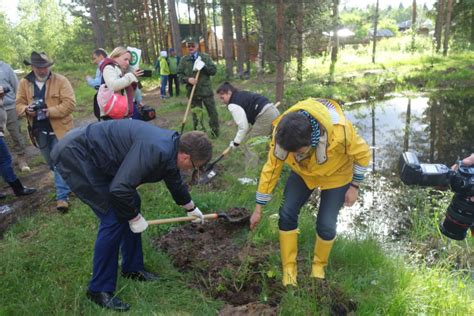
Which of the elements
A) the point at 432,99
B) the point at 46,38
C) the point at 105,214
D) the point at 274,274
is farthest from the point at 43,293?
the point at 46,38

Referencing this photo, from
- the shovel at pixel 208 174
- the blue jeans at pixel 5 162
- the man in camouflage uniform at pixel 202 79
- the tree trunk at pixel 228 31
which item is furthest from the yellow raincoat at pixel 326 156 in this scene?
the tree trunk at pixel 228 31

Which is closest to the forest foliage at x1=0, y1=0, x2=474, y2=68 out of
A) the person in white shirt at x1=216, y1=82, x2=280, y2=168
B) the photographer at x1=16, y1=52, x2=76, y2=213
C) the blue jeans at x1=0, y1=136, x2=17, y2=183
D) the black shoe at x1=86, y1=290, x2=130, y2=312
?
the person in white shirt at x1=216, y1=82, x2=280, y2=168

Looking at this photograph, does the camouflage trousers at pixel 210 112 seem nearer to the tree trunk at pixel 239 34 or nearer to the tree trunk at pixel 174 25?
the tree trunk at pixel 174 25

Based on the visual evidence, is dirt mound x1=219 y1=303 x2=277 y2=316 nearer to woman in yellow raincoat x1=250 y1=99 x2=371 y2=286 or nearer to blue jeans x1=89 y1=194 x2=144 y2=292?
woman in yellow raincoat x1=250 y1=99 x2=371 y2=286

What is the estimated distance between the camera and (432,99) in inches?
481

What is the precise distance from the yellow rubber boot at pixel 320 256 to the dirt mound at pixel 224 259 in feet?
1.05

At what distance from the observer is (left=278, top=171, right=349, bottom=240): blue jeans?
8.89 feet

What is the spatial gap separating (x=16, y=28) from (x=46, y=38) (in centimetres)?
807

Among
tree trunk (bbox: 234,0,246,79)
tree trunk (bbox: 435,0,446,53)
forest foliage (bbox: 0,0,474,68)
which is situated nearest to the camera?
forest foliage (bbox: 0,0,474,68)

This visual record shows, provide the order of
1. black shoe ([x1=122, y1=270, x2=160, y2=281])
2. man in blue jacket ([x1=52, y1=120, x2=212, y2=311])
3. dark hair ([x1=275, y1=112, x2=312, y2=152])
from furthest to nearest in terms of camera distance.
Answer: black shoe ([x1=122, y1=270, x2=160, y2=281])
man in blue jacket ([x1=52, y1=120, x2=212, y2=311])
dark hair ([x1=275, y1=112, x2=312, y2=152])

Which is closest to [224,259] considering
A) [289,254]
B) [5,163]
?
[289,254]

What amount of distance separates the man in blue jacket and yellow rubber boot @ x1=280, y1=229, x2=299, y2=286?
2.98 feet

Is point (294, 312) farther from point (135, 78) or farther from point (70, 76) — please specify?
point (70, 76)

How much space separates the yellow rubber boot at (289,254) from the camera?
2807 millimetres
